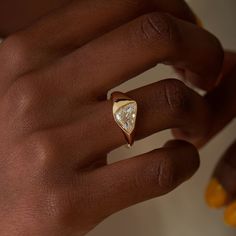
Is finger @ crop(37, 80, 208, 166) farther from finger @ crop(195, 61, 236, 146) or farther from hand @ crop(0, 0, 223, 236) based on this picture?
finger @ crop(195, 61, 236, 146)

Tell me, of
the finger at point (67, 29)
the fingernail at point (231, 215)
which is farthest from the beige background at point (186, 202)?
the finger at point (67, 29)

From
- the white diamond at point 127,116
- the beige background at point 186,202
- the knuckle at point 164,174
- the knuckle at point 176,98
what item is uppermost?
the white diamond at point 127,116

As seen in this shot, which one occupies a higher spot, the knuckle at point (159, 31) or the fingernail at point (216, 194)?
the knuckle at point (159, 31)

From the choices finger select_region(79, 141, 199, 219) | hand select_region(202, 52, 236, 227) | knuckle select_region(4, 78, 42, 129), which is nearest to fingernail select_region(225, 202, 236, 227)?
hand select_region(202, 52, 236, 227)

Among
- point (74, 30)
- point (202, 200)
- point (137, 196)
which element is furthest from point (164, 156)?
point (202, 200)

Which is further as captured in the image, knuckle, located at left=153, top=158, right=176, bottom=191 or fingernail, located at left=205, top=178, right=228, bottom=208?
fingernail, located at left=205, top=178, right=228, bottom=208

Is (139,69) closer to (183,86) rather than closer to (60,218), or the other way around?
(183,86)

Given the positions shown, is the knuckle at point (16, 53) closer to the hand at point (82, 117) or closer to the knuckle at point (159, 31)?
the hand at point (82, 117)

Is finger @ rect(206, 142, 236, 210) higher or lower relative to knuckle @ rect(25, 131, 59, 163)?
lower
